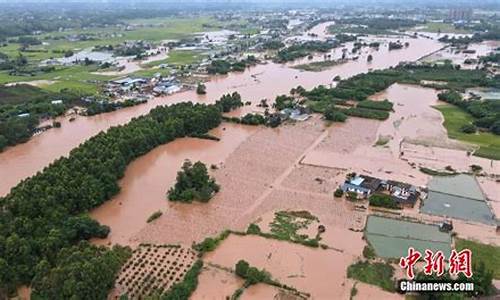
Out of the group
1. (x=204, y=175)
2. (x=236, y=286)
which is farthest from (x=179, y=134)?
(x=236, y=286)

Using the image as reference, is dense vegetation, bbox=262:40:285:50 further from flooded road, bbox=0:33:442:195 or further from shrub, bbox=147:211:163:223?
shrub, bbox=147:211:163:223

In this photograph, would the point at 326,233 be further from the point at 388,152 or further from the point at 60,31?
the point at 60,31

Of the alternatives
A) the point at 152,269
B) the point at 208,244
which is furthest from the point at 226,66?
the point at 152,269

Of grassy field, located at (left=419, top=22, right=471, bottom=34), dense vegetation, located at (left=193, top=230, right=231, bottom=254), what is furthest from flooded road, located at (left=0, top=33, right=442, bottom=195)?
grassy field, located at (left=419, top=22, right=471, bottom=34)

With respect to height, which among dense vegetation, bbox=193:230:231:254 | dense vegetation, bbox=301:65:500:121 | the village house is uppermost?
the village house

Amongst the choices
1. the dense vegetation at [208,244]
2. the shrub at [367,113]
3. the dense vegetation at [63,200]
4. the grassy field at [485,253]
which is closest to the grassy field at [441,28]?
the shrub at [367,113]

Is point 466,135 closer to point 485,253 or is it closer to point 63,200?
point 485,253

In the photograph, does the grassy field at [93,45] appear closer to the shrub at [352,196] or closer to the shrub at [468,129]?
the shrub at [352,196]
